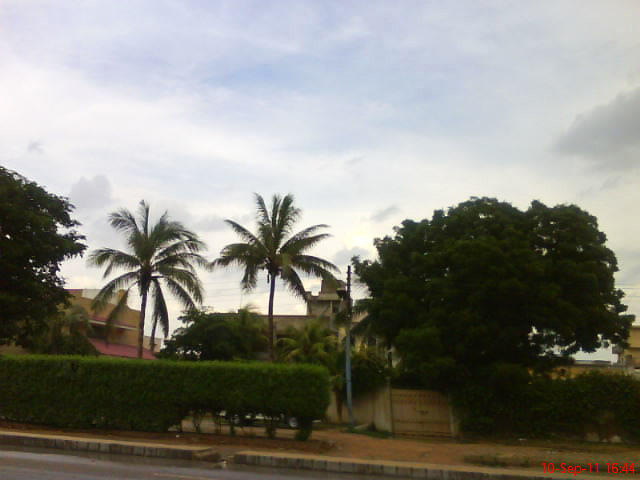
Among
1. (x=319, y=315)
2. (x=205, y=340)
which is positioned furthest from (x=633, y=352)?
(x=205, y=340)

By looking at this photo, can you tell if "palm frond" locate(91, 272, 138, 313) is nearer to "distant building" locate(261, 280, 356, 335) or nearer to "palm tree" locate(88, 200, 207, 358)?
"palm tree" locate(88, 200, 207, 358)

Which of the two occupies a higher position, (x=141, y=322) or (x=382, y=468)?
(x=141, y=322)

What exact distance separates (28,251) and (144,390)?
8494 mm

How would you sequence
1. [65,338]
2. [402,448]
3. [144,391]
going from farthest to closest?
1. [65,338]
2. [402,448]
3. [144,391]

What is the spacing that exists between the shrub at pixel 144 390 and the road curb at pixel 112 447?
2633mm

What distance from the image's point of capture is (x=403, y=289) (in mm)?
27031

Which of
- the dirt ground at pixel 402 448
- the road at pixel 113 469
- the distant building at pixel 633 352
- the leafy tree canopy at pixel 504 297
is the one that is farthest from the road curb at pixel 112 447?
the distant building at pixel 633 352

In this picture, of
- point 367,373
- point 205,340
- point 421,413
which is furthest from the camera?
point 205,340

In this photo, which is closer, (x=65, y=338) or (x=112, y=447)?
(x=112, y=447)

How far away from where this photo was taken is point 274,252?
31.0 metres
